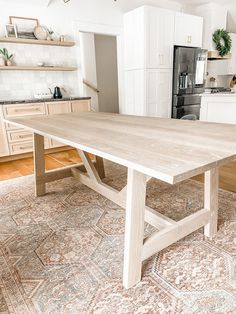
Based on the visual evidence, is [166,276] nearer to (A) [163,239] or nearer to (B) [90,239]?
(A) [163,239]

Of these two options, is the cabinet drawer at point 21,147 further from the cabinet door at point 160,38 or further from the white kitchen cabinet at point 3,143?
the cabinet door at point 160,38

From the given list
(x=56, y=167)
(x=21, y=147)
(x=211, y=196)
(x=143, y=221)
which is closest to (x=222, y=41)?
(x=56, y=167)

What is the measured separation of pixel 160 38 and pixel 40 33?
2056mm

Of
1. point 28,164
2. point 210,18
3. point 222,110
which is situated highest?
point 210,18

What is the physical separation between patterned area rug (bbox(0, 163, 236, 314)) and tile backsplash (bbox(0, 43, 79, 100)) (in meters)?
2.24

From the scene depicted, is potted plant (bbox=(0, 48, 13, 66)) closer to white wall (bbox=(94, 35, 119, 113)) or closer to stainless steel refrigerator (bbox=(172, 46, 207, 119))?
stainless steel refrigerator (bbox=(172, 46, 207, 119))

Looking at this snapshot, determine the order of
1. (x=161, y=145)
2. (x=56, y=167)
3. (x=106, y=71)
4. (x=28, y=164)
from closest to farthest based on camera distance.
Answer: (x=161, y=145) → (x=56, y=167) → (x=28, y=164) → (x=106, y=71)

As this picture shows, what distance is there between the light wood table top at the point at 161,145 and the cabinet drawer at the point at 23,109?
1.92 metres

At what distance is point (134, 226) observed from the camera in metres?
1.04

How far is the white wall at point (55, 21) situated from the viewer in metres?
3.50

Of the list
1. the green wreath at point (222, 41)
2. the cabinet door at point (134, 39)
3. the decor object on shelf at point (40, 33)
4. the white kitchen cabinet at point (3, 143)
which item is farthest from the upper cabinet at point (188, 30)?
the white kitchen cabinet at point (3, 143)

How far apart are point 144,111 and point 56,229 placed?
127 inches

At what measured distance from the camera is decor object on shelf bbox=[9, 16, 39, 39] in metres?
3.45

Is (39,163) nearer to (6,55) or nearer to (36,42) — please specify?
(6,55)
